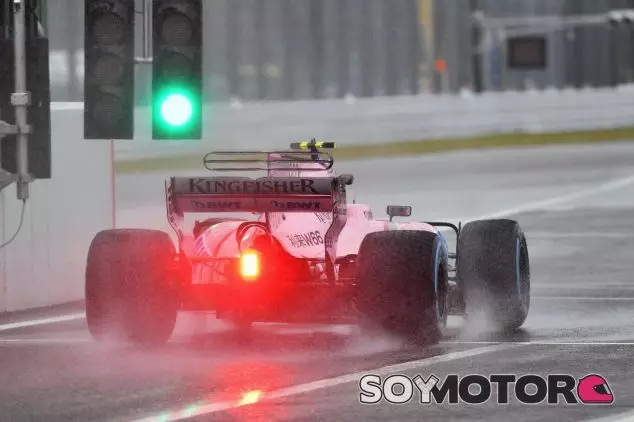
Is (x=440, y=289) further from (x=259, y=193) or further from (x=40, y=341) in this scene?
(x=40, y=341)

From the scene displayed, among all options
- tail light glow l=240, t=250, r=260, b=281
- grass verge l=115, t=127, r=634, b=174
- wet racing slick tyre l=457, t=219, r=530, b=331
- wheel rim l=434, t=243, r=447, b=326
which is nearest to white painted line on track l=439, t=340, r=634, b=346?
wheel rim l=434, t=243, r=447, b=326

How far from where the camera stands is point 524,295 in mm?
14594

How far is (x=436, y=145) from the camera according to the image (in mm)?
53125

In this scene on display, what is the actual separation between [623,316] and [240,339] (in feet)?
10.4

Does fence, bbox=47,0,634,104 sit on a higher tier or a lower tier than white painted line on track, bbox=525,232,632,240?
higher

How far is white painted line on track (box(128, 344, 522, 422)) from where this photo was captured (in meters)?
10.5

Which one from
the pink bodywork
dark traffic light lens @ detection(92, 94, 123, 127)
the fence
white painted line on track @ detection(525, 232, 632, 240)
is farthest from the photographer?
the fence

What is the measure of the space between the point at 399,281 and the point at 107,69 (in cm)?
430

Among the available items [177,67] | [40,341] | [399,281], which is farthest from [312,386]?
[177,67]

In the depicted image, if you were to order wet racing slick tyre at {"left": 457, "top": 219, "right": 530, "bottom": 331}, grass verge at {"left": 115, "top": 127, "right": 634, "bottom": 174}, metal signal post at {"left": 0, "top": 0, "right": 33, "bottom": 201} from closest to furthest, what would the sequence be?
wet racing slick tyre at {"left": 457, "top": 219, "right": 530, "bottom": 331} < metal signal post at {"left": 0, "top": 0, "right": 33, "bottom": 201} < grass verge at {"left": 115, "top": 127, "right": 634, "bottom": 174}

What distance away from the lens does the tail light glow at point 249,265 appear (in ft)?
43.8

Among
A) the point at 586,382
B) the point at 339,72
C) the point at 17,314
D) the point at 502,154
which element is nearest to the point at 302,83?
the point at 339,72

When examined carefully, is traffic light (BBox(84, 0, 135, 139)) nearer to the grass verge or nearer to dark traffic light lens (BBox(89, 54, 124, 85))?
dark traffic light lens (BBox(89, 54, 124, 85))

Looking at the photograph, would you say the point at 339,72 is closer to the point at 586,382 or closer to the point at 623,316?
the point at 623,316
